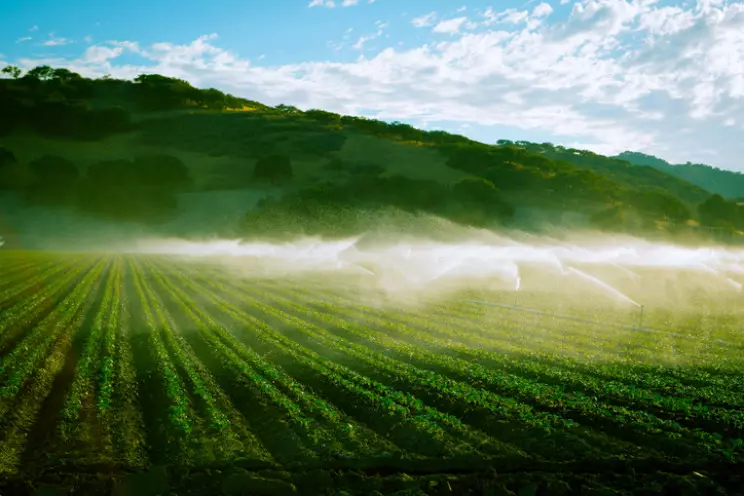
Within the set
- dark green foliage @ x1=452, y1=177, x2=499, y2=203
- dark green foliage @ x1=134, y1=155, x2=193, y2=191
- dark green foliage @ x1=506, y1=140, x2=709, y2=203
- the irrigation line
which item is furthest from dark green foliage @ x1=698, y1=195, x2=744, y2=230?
dark green foliage @ x1=134, y1=155, x2=193, y2=191

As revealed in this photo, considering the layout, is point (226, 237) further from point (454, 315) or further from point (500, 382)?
point (500, 382)

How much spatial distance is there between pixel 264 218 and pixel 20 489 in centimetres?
5984

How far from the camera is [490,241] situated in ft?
230

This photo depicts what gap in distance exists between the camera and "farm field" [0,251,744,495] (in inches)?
353

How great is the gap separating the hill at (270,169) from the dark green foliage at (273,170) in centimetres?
18

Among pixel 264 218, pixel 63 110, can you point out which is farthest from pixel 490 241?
pixel 63 110

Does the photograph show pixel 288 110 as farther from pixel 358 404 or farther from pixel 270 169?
pixel 358 404

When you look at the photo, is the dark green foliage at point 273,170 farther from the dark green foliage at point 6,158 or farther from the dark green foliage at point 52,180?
the dark green foliage at point 6,158

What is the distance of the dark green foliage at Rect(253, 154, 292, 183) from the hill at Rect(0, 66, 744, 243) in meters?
0.18

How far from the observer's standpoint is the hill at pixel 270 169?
2731 inches

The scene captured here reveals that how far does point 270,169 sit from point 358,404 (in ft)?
238

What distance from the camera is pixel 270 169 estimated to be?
8125 centimetres

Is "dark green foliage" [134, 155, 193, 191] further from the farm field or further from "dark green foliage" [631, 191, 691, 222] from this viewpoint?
"dark green foliage" [631, 191, 691, 222]

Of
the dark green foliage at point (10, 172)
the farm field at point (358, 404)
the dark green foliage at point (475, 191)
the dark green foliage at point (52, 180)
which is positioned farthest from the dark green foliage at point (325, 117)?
the farm field at point (358, 404)
